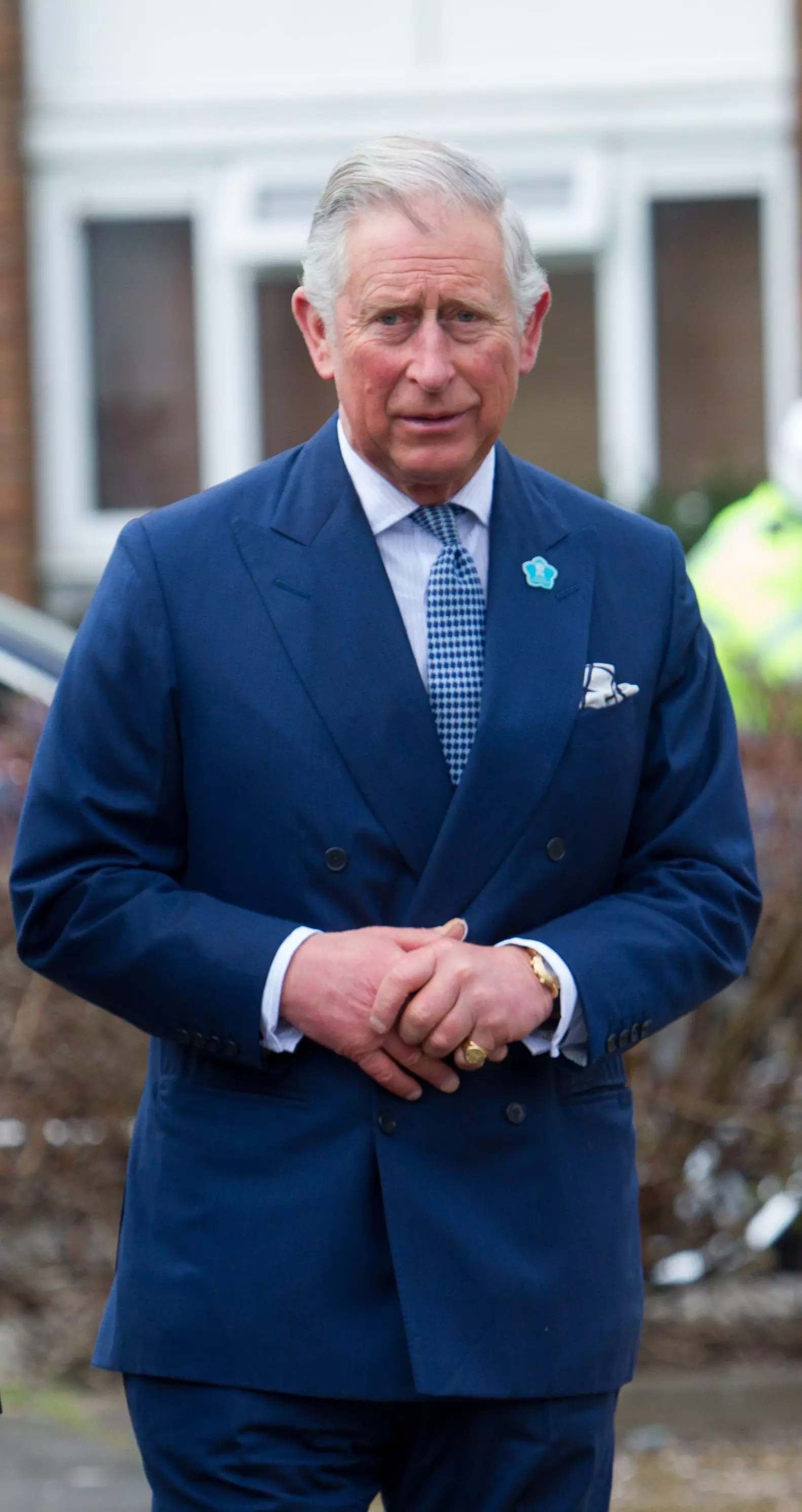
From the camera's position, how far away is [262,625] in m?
2.55

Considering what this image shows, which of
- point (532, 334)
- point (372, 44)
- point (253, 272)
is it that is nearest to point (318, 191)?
point (253, 272)

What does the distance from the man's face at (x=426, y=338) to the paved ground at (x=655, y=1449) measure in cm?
270

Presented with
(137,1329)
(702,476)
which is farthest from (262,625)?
(702,476)

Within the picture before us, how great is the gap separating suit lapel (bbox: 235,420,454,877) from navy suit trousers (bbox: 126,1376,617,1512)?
1.97ft

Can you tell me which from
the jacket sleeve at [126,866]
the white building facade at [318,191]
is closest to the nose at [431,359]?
the jacket sleeve at [126,866]

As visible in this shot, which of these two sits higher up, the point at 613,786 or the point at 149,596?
the point at 149,596

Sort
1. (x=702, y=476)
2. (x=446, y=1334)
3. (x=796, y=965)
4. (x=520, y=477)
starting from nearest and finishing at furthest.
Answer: (x=446, y=1334), (x=520, y=477), (x=796, y=965), (x=702, y=476)

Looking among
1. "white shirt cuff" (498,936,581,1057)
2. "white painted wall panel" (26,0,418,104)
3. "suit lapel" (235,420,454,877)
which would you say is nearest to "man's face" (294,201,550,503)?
"suit lapel" (235,420,454,877)

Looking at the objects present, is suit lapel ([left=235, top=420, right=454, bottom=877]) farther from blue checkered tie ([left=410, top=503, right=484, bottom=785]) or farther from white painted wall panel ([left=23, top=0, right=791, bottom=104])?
white painted wall panel ([left=23, top=0, right=791, bottom=104])

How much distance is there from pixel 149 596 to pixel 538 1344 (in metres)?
0.91

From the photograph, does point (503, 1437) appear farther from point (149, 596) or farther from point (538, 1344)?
point (149, 596)

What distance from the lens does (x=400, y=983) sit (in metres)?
2.38

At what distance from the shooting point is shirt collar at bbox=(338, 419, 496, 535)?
263cm

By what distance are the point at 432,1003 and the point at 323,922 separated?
0.67ft
